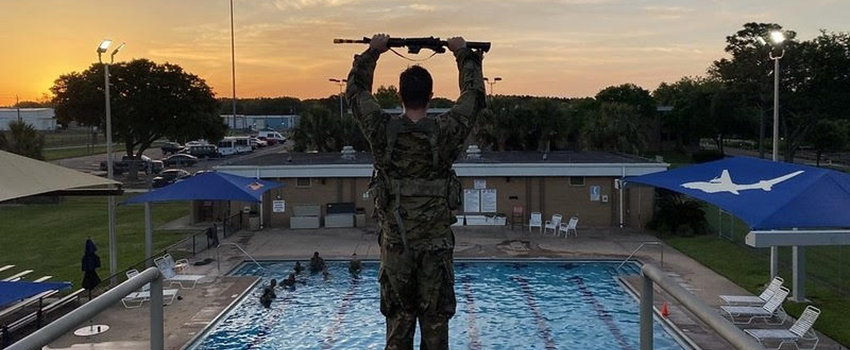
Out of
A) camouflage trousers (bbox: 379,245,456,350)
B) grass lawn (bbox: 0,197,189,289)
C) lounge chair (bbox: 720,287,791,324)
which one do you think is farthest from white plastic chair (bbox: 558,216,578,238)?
camouflage trousers (bbox: 379,245,456,350)

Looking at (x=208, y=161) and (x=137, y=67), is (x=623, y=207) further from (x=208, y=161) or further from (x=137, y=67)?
(x=208, y=161)

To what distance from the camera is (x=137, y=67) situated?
54.7 m

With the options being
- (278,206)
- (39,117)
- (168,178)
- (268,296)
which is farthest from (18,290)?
(39,117)

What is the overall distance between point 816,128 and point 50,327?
67029 millimetres

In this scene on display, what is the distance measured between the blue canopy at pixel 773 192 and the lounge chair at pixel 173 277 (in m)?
12.9

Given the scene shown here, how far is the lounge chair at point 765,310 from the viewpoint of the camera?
50.6ft

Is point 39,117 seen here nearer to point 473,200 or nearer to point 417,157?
point 473,200

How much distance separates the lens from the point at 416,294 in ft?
14.6

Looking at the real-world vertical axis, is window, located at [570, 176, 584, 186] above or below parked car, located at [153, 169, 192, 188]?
above

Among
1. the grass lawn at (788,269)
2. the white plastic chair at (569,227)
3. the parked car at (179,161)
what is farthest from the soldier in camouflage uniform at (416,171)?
the parked car at (179,161)

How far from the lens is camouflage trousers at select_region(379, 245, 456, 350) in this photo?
14.3 feet

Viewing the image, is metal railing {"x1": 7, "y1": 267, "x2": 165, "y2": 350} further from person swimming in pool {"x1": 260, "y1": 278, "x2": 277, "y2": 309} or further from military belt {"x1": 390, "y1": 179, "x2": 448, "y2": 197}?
person swimming in pool {"x1": 260, "y1": 278, "x2": 277, "y2": 309}

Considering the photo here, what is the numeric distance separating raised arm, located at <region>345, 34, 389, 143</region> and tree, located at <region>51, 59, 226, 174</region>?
5256 centimetres

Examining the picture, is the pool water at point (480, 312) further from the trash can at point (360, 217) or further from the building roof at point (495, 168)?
the building roof at point (495, 168)
